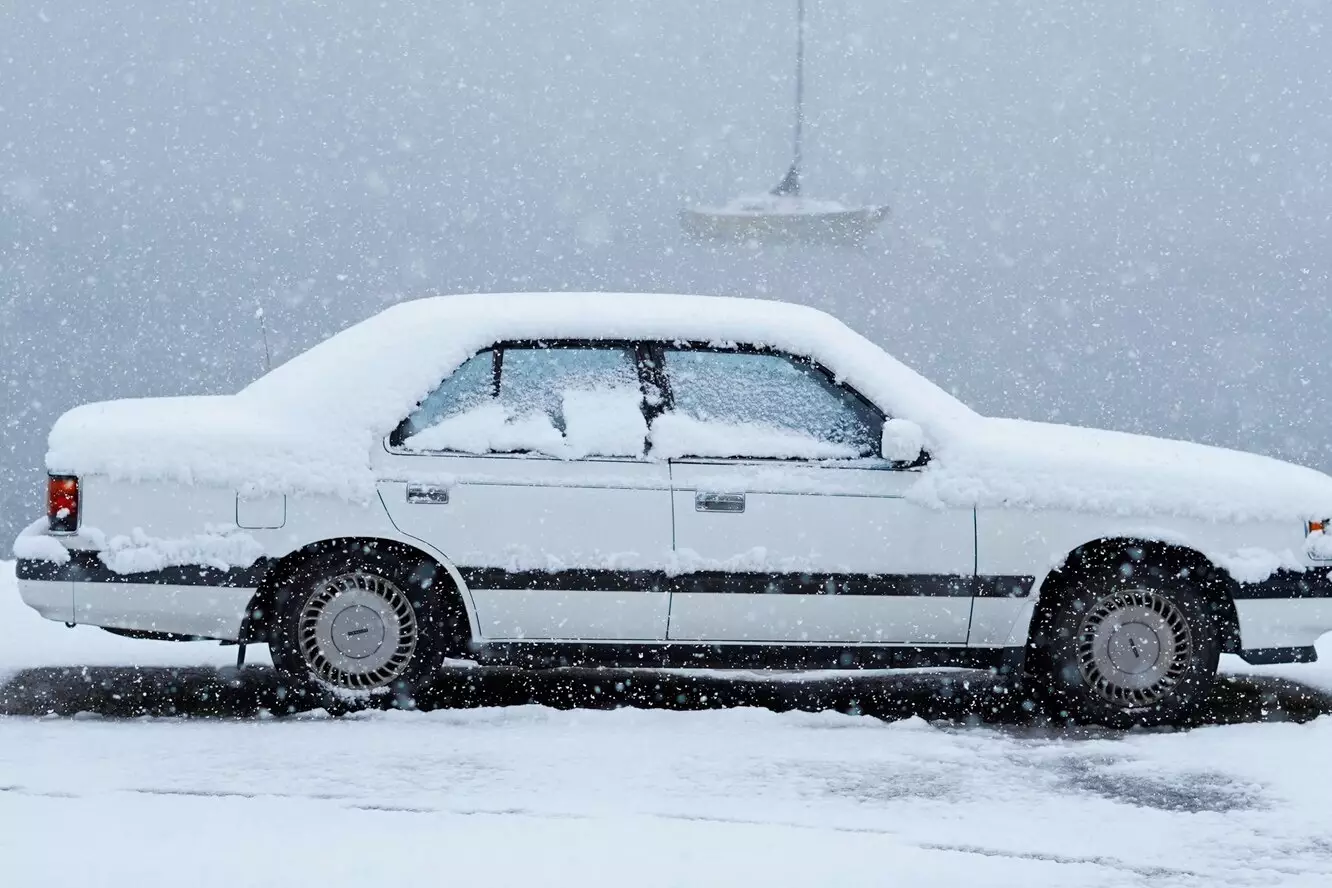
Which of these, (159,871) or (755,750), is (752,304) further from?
(159,871)

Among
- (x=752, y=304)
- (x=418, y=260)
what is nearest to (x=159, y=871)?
(x=752, y=304)

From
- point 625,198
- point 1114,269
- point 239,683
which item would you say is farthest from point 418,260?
point 239,683

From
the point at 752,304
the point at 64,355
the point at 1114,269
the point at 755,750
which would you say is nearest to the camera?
the point at 755,750

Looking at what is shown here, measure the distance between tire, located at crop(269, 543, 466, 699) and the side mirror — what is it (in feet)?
5.62

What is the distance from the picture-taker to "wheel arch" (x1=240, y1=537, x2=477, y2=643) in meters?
6.38

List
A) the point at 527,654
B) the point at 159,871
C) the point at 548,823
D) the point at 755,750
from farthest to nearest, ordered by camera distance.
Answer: the point at 527,654 < the point at 755,750 < the point at 548,823 < the point at 159,871

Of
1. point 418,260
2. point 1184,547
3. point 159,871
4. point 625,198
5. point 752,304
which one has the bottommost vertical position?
point 159,871

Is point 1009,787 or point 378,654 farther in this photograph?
point 378,654

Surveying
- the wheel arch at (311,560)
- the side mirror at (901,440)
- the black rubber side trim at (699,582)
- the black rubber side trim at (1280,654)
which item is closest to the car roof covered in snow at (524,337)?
the side mirror at (901,440)

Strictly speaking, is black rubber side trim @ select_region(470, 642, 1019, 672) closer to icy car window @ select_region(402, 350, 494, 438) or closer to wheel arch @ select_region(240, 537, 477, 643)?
wheel arch @ select_region(240, 537, 477, 643)

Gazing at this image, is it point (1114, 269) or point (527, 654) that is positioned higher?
point (1114, 269)

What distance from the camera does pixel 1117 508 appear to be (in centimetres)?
656

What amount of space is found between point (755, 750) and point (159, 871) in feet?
7.35

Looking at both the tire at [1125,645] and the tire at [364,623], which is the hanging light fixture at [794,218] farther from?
the tire at [364,623]
